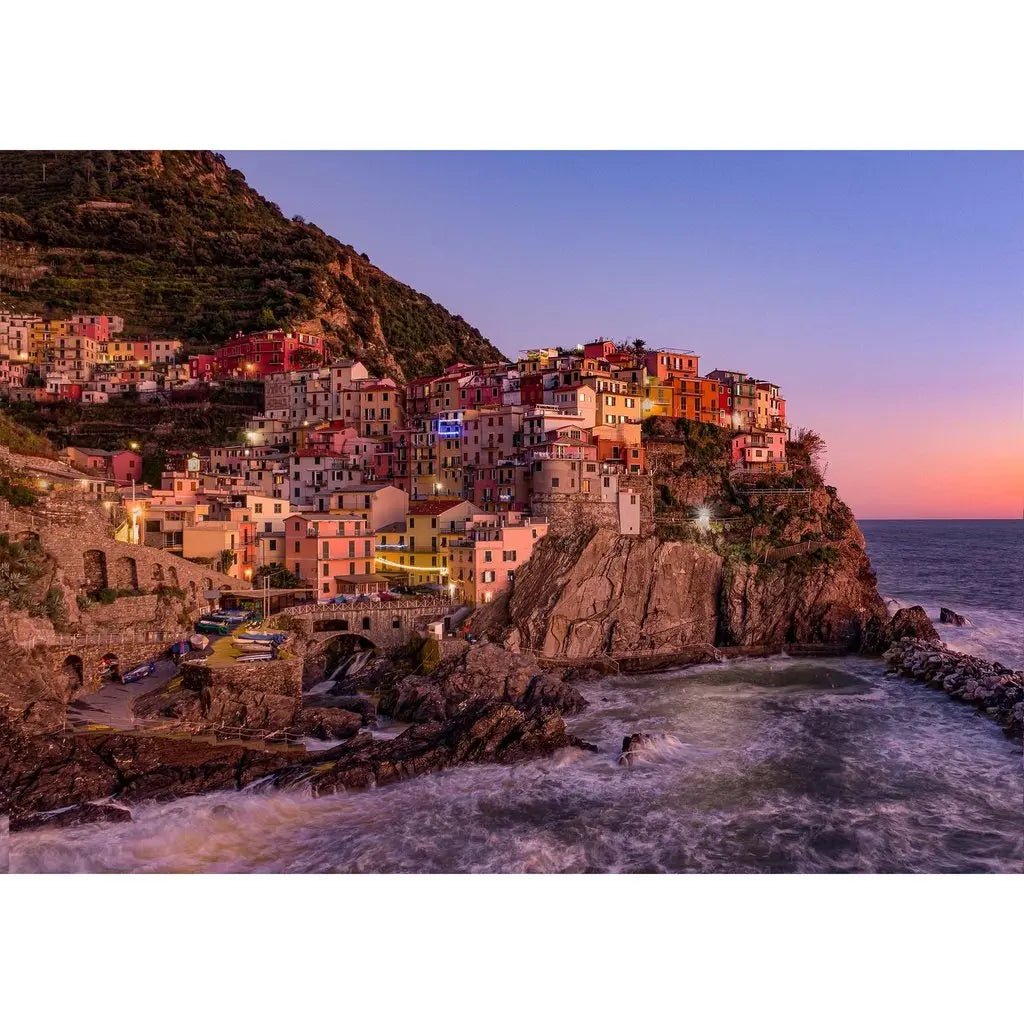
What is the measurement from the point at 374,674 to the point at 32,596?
6.84 meters

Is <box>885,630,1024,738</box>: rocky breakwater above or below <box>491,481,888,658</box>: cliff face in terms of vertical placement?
below

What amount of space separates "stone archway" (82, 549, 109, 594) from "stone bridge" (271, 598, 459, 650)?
12.1 feet

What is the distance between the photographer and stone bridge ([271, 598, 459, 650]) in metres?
17.8

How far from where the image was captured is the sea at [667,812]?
29.7 feet

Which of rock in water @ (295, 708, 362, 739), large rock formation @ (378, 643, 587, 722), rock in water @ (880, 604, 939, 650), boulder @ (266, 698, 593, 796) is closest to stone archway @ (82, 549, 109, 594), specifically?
rock in water @ (295, 708, 362, 739)

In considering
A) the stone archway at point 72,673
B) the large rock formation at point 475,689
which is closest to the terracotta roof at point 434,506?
the large rock formation at point 475,689

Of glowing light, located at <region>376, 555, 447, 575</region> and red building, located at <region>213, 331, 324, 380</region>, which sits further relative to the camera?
red building, located at <region>213, 331, 324, 380</region>

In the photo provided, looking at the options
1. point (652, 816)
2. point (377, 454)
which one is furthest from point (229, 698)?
point (377, 454)

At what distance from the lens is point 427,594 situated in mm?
19781

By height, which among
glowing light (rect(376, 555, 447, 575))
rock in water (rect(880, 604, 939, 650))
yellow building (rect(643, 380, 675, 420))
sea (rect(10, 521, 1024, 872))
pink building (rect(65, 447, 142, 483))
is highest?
yellow building (rect(643, 380, 675, 420))

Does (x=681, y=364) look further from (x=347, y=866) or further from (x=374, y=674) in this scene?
(x=347, y=866)

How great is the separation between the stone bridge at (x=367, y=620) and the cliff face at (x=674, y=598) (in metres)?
1.84

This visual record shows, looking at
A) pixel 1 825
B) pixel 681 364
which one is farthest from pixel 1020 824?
pixel 681 364

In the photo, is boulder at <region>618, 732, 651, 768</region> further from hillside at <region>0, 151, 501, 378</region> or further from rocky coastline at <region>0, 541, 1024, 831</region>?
hillside at <region>0, 151, 501, 378</region>
